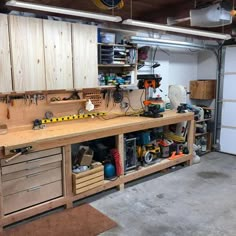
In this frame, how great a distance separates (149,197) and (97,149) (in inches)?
37.3

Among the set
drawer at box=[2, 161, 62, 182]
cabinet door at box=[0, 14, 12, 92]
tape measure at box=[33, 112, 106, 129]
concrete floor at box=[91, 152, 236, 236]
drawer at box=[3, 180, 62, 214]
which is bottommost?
concrete floor at box=[91, 152, 236, 236]

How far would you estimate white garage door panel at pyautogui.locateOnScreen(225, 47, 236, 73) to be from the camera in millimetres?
5164

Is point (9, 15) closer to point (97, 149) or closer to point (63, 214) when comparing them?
point (97, 149)

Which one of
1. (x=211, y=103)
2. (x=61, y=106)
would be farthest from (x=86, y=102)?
(x=211, y=103)

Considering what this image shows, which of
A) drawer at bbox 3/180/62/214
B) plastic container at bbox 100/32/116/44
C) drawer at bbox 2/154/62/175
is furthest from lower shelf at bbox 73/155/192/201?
plastic container at bbox 100/32/116/44

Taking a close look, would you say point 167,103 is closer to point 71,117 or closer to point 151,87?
point 151,87

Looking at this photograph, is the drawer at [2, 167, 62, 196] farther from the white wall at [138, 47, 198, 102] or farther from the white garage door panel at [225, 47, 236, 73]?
the white garage door panel at [225, 47, 236, 73]

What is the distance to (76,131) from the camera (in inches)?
126

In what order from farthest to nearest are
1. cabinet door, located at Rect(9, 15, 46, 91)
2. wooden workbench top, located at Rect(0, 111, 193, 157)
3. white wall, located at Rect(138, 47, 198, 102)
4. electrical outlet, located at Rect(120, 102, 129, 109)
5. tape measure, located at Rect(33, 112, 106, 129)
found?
white wall, located at Rect(138, 47, 198, 102) < electrical outlet, located at Rect(120, 102, 129, 109) < tape measure, located at Rect(33, 112, 106, 129) < cabinet door, located at Rect(9, 15, 46, 91) < wooden workbench top, located at Rect(0, 111, 193, 157)

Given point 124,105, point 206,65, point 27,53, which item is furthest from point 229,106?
point 27,53

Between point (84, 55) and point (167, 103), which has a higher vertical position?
point (84, 55)

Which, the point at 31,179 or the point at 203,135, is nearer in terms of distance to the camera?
the point at 31,179

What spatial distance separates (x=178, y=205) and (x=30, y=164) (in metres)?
1.81

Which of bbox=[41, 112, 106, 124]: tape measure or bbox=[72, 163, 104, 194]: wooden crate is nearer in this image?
bbox=[72, 163, 104, 194]: wooden crate
